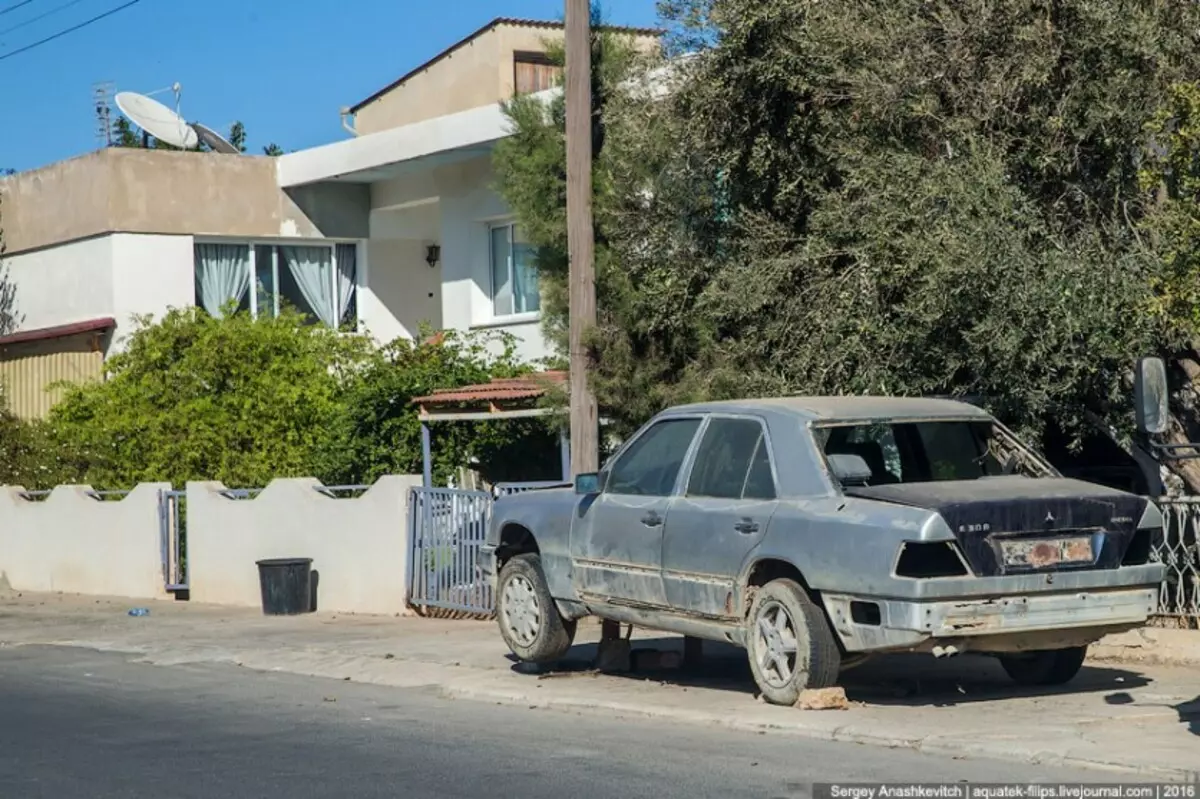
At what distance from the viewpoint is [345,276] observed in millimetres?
28984

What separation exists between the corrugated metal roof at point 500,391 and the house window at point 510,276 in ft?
11.7

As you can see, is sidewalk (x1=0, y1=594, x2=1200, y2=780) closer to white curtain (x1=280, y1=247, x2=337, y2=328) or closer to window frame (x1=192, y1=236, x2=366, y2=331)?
window frame (x1=192, y1=236, x2=366, y2=331)

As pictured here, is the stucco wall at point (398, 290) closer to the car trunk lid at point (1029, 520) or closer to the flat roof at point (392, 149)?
the flat roof at point (392, 149)

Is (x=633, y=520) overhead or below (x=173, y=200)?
below

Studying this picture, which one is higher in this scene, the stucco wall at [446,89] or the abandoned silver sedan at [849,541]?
the stucco wall at [446,89]

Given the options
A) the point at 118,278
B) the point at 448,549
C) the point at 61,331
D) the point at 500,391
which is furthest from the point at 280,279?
the point at 448,549

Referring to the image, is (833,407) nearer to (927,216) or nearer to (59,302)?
(927,216)

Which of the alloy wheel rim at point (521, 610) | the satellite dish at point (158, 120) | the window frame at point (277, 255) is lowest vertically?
the alloy wheel rim at point (521, 610)

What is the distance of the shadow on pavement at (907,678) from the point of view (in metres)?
10.6

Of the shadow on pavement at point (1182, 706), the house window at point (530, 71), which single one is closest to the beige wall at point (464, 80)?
the house window at point (530, 71)

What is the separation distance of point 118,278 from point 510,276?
21.1 feet

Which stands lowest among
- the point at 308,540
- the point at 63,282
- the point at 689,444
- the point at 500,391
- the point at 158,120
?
the point at 308,540

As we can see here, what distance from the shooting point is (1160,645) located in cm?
1159

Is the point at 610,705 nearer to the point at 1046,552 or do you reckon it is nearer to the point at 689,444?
the point at 689,444
